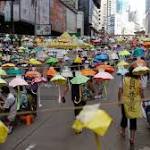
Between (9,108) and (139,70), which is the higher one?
(139,70)

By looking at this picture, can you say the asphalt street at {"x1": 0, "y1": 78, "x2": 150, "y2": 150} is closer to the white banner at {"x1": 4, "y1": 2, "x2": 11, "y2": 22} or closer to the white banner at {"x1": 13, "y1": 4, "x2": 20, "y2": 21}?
the white banner at {"x1": 4, "y1": 2, "x2": 11, "y2": 22}

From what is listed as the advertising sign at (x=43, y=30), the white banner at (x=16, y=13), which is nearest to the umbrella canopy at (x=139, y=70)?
the advertising sign at (x=43, y=30)

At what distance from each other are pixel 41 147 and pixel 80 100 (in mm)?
2969

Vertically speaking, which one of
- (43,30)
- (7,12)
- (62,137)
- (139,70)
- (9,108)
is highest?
(7,12)

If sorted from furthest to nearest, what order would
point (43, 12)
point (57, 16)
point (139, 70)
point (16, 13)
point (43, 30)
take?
point (57, 16) → point (43, 12) → point (16, 13) → point (43, 30) → point (139, 70)

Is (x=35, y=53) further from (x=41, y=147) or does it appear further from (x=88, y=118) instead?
(x=88, y=118)

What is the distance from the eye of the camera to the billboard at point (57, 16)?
302 feet

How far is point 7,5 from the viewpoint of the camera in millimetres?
65562

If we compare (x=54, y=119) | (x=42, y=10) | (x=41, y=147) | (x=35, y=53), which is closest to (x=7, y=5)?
(x=42, y=10)

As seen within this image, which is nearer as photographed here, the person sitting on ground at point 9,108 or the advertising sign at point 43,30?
the person sitting on ground at point 9,108

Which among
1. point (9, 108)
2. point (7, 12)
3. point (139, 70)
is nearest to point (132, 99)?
point (139, 70)

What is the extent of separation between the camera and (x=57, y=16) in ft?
323

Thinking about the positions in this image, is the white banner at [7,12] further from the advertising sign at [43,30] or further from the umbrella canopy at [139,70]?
the umbrella canopy at [139,70]

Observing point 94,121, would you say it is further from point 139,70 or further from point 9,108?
point 9,108
